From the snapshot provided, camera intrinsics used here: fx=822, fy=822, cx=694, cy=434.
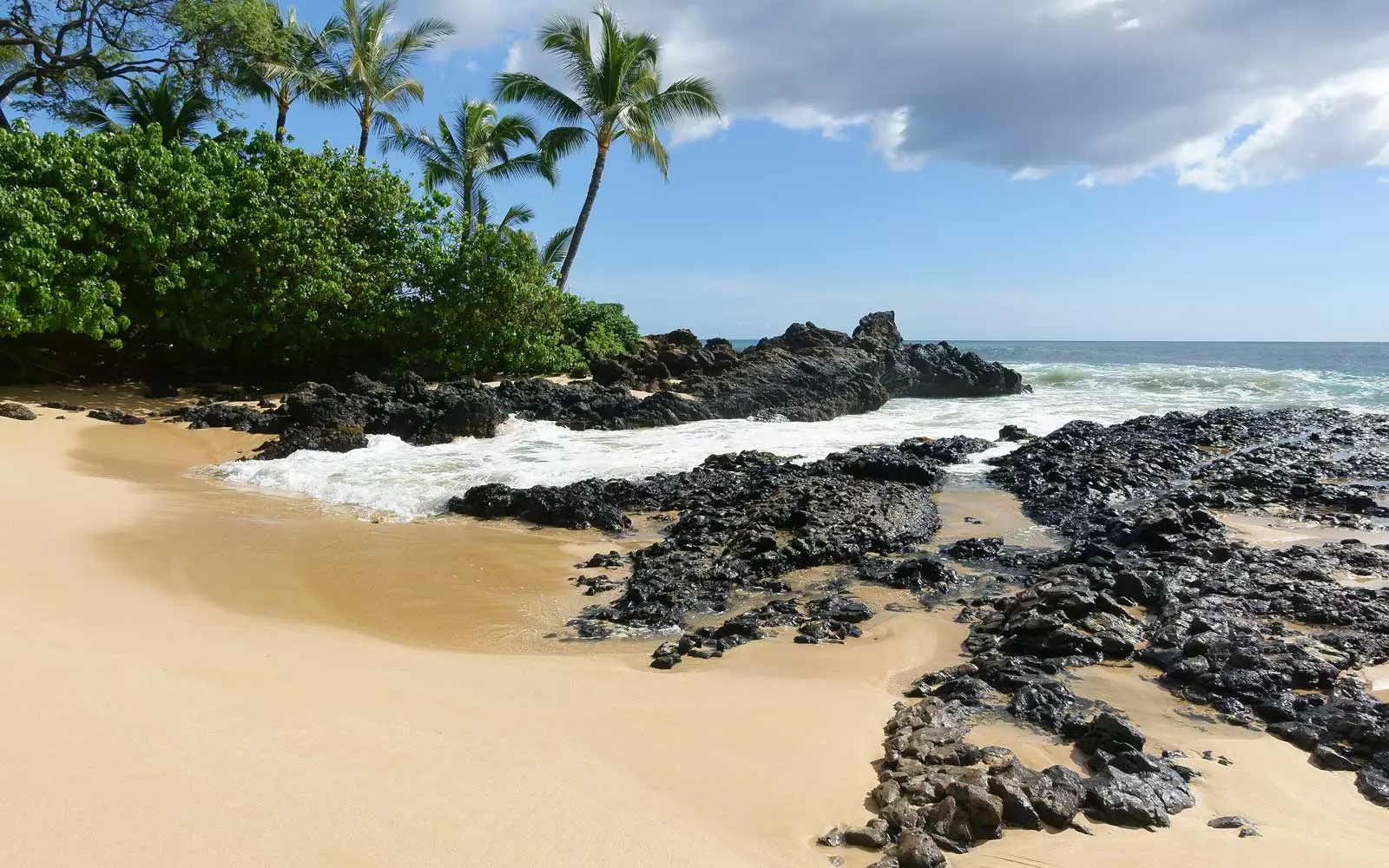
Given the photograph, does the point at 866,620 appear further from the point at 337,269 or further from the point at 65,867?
the point at 337,269

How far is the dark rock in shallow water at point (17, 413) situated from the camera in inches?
525

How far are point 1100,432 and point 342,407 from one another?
45.2 feet

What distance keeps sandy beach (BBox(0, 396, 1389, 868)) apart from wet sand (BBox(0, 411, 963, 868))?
0.01 m

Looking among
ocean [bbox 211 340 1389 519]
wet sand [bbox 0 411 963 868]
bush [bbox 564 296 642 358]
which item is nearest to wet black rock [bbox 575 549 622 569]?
wet sand [bbox 0 411 963 868]

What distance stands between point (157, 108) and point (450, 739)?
1065 inches

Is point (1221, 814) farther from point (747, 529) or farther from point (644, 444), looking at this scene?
point (644, 444)

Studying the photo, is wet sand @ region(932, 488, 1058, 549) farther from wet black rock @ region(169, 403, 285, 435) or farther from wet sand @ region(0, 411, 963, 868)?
wet black rock @ region(169, 403, 285, 435)

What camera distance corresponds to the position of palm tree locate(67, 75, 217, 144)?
77.7ft

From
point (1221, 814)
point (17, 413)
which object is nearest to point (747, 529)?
point (1221, 814)

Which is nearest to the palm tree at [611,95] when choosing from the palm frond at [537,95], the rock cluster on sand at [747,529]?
the palm frond at [537,95]

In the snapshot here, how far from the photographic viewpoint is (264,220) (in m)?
16.7

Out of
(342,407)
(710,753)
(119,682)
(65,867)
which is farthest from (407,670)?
(342,407)

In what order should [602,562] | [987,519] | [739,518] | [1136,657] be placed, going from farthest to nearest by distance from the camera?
[987,519] < [739,518] < [602,562] < [1136,657]

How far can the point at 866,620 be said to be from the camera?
5949 mm
